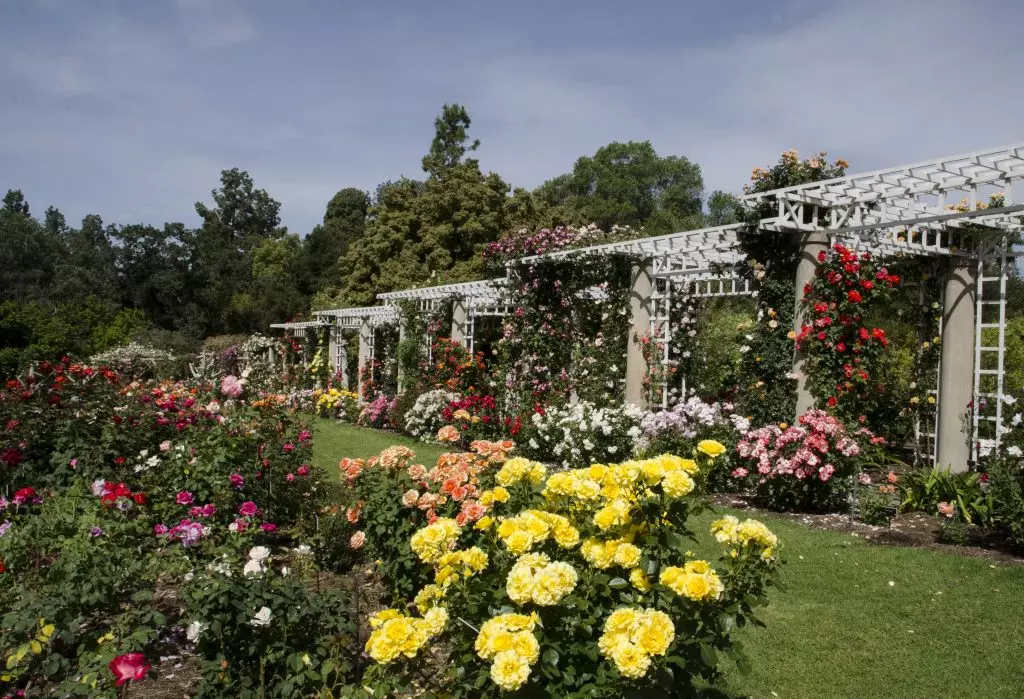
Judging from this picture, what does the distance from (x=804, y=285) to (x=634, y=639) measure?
616 cm

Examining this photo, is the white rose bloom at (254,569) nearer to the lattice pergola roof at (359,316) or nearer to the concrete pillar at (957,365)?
the concrete pillar at (957,365)

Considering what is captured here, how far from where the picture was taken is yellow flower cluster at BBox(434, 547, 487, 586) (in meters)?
2.34

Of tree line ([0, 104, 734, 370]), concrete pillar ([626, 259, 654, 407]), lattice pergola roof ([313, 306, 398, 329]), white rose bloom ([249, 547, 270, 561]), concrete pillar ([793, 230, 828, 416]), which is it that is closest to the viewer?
white rose bloom ([249, 547, 270, 561])

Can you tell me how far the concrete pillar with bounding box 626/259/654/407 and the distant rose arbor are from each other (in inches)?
0.5

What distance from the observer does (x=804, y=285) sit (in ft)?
24.5

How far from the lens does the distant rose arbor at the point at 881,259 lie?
6848mm

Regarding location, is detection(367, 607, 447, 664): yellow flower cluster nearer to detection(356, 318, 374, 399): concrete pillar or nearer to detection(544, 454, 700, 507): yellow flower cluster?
detection(544, 454, 700, 507): yellow flower cluster

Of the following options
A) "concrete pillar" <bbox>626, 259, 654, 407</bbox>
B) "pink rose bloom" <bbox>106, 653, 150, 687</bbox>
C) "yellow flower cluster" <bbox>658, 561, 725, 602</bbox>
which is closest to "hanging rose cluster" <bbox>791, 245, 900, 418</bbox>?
"concrete pillar" <bbox>626, 259, 654, 407</bbox>

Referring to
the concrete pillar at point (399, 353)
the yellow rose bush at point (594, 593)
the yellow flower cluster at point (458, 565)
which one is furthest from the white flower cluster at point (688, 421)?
the concrete pillar at point (399, 353)

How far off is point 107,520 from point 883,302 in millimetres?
6910

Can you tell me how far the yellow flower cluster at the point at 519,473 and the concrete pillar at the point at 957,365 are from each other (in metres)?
6.53

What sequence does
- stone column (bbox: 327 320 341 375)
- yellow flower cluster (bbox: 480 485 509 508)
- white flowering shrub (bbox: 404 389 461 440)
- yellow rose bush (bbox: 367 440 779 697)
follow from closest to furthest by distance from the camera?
yellow rose bush (bbox: 367 440 779 697), yellow flower cluster (bbox: 480 485 509 508), white flowering shrub (bbox: 404 389 461 440), stone column (bbox: 327 320 341 375)

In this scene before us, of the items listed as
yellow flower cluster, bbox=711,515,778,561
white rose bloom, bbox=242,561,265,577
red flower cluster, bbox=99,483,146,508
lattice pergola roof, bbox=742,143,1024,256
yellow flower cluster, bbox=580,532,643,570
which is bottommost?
white rose bloom, bbox=242,561,265,577

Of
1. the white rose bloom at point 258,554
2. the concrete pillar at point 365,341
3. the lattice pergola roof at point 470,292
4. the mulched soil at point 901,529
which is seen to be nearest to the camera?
the white rose bloom at point 258,554
